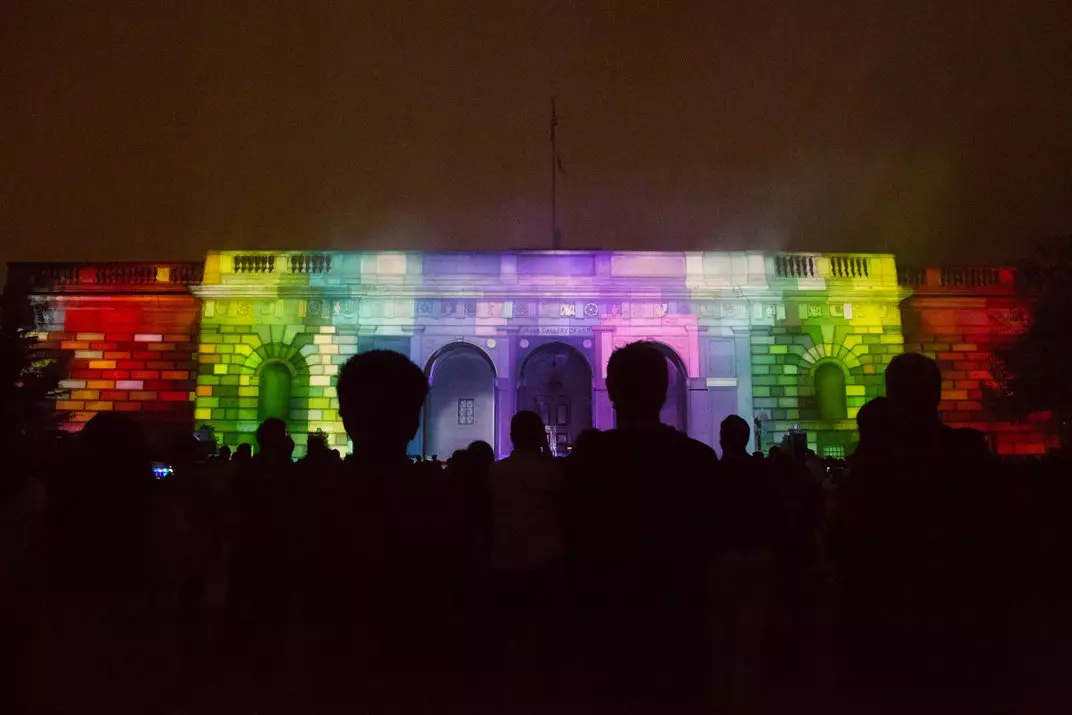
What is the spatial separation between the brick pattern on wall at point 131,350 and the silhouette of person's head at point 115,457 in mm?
20966

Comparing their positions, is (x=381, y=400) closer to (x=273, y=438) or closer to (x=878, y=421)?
(x=878, y=421)

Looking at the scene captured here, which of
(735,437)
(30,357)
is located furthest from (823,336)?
(30,357)

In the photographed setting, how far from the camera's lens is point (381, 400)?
266cm

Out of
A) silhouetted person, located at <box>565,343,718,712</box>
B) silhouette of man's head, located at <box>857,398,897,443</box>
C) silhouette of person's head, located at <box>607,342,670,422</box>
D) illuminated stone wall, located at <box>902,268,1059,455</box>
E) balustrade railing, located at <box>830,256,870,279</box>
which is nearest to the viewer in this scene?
silhouetted person, located at <box>565,343,718,712</box>

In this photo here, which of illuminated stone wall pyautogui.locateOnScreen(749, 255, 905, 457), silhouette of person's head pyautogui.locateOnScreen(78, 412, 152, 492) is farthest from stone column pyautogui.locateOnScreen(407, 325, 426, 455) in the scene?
silhouette of person's head pyautogui.locateOnScreen(78, 412, 152, 492)

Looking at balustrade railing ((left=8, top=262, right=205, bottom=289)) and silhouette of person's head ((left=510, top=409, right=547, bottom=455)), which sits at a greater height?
balustrade railing ((left=8, top=262, right=205, bottom=289))

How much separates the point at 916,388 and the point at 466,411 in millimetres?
20998

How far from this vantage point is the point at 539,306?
22.4m

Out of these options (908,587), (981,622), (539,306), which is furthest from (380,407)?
(539,306)

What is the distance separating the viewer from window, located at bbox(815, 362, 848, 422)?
22859mm

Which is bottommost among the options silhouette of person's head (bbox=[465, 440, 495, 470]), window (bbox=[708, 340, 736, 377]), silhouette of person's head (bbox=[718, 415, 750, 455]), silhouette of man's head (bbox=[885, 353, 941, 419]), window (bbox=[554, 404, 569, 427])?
silhouette of person's head (bbox=[465, 440, 495, 470])

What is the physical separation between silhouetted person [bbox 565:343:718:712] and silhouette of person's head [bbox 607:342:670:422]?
0.32 feet

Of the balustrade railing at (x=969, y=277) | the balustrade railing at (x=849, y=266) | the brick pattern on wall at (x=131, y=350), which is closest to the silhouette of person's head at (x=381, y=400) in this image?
the brick pattern on wall at (x=131, y=350)

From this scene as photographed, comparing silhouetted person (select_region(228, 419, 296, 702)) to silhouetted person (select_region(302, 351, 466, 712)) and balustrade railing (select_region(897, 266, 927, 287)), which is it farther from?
balustrade railing (select_region(897, 266, 927, 287))
